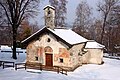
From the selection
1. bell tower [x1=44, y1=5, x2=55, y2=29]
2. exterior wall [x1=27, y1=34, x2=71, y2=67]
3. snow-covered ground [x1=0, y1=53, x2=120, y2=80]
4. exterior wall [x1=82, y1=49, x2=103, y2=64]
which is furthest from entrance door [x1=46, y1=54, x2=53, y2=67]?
exterior wall [x1=82, y1=49, x2=103, y2=64]

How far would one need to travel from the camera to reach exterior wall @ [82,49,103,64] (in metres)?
32.7

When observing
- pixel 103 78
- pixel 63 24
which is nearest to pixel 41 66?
pixel 103 78

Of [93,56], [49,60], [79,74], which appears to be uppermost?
[93,56]

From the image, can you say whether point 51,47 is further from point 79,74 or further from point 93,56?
point 93,56

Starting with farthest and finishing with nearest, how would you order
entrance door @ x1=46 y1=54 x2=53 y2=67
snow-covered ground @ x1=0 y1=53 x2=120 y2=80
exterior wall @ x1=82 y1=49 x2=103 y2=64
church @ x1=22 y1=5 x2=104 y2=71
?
exterior wall @ x1=82 y1=49 x2=103 y2=64
entrance door @ x1=46 y1=54 x2=53 y2=67
church @ x1=22 y1=5 x2=104 y2=71
snow-covered ground @ x1=0 y1=53 x2=120 y2=80

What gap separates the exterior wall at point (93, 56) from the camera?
107 feet

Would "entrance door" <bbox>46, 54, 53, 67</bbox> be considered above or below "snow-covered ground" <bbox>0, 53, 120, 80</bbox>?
above

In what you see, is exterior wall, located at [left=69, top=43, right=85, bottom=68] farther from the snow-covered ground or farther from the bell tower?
the bell tower

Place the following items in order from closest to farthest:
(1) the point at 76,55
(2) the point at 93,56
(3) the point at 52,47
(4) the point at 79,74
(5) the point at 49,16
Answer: (4) the point at 79,74
(3) the point at 52,47
(5) the point at 49,16
(1) the point at 76,55
(2) the point at 93,56

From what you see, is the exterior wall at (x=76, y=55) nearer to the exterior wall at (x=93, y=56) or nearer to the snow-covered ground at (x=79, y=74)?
the snow-covered ground at (x=79, y=74)

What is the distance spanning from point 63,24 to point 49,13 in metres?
18.5

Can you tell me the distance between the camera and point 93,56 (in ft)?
108

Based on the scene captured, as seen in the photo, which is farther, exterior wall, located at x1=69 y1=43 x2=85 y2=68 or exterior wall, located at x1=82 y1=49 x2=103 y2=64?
exterior wall, located at x1=82 y1=49 x2=103 y2=64

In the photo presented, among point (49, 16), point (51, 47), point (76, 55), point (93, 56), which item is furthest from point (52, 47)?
point (93, 56)
